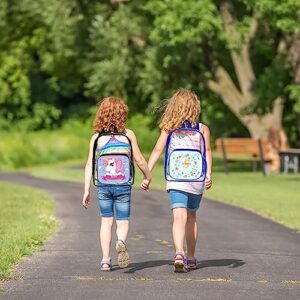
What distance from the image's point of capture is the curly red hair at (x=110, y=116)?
399 inches

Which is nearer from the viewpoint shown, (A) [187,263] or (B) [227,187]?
(A) [187,263]

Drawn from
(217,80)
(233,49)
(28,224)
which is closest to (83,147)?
(217,80)

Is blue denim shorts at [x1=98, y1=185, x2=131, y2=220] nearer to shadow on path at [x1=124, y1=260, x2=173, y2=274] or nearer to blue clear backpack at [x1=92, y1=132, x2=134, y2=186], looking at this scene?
blue clear backpack at [x1=92, y1=132, x2=134, y2=186]

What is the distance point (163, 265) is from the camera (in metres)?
10.7

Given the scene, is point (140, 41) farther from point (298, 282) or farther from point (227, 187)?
point (298, 282)

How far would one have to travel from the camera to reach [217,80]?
122 feet

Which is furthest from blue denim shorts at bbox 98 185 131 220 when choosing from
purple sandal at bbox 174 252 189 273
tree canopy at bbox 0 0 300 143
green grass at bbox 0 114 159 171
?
green grass at bbox 0 114 159 171

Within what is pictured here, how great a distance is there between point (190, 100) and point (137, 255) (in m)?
2.19

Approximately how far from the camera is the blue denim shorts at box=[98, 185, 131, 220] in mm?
10180

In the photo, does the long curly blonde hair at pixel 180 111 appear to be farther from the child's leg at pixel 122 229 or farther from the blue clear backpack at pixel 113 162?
the child's leg at pixel 122 229

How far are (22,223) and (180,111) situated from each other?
568 cm

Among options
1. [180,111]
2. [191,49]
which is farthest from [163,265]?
[191,49]

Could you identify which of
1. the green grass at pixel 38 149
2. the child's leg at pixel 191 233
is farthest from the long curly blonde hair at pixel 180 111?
the green grass at pixel 38 149

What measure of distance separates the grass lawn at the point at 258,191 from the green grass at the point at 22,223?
3565 mm
